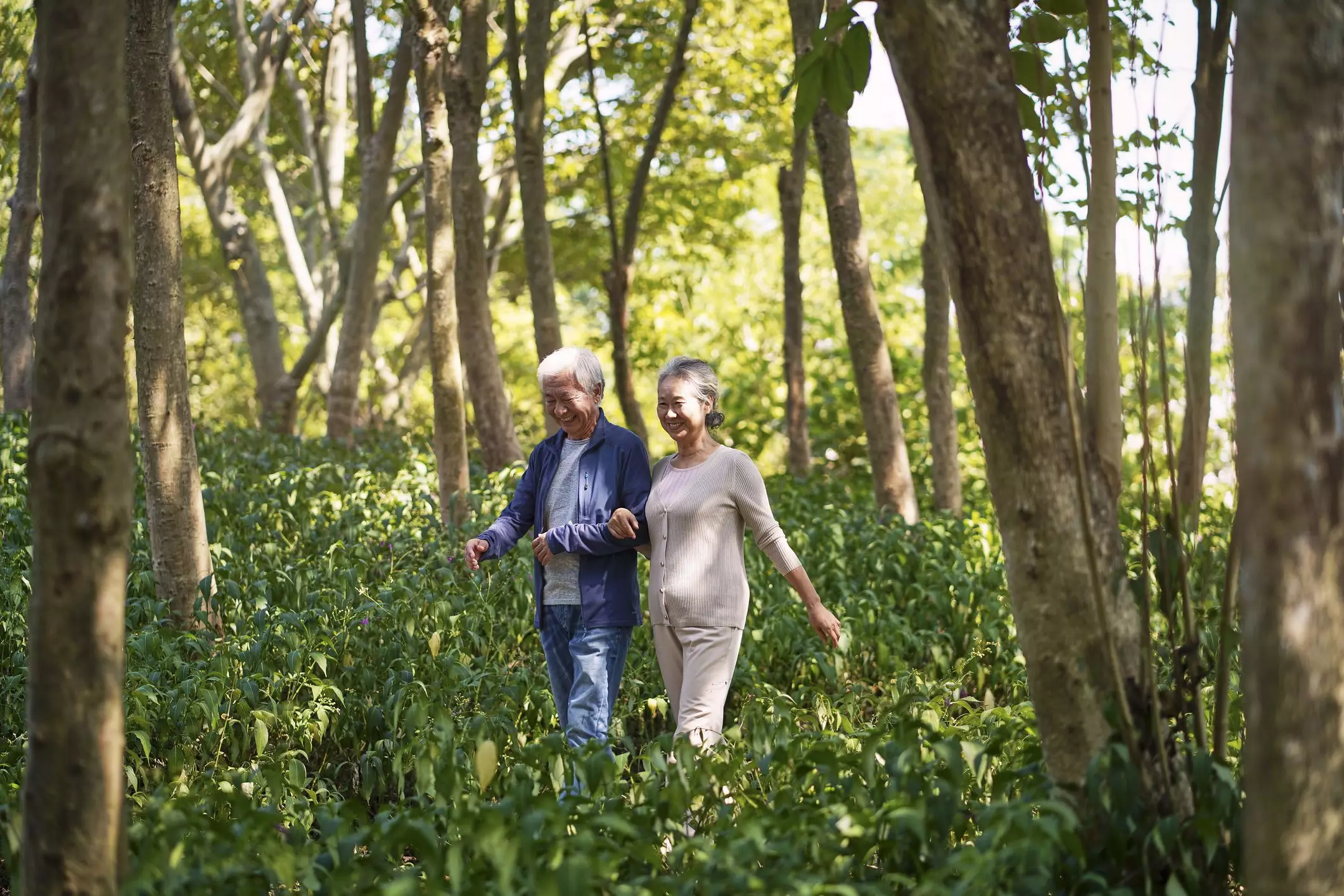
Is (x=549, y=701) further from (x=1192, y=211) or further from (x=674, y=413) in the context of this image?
(x=1192, y=211)

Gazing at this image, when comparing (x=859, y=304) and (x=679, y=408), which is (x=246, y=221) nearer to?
(x=859, y=304)

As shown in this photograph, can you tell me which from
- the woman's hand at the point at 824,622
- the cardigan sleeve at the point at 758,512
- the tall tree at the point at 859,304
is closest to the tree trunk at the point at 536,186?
the tall tree at the point at 859,304

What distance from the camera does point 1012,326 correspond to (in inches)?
130

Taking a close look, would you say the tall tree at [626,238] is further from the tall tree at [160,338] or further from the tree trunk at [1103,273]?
the tree trunk at [1103,273]

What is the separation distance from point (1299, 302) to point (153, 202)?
5548 mm

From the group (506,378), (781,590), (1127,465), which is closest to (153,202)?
(781,590)

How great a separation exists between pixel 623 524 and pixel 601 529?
10cm

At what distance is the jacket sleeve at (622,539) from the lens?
465 centimetres

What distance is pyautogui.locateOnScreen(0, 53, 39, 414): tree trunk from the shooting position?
33.8ft

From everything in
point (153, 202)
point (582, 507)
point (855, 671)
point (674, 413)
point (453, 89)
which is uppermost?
point (453, 89)

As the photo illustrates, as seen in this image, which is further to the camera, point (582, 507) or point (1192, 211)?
point (582, 507)

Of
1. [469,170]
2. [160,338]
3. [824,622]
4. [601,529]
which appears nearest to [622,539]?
[601,529]

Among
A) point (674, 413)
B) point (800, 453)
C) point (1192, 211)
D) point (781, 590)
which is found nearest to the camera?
point (1192, 211)

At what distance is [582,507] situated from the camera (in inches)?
191
